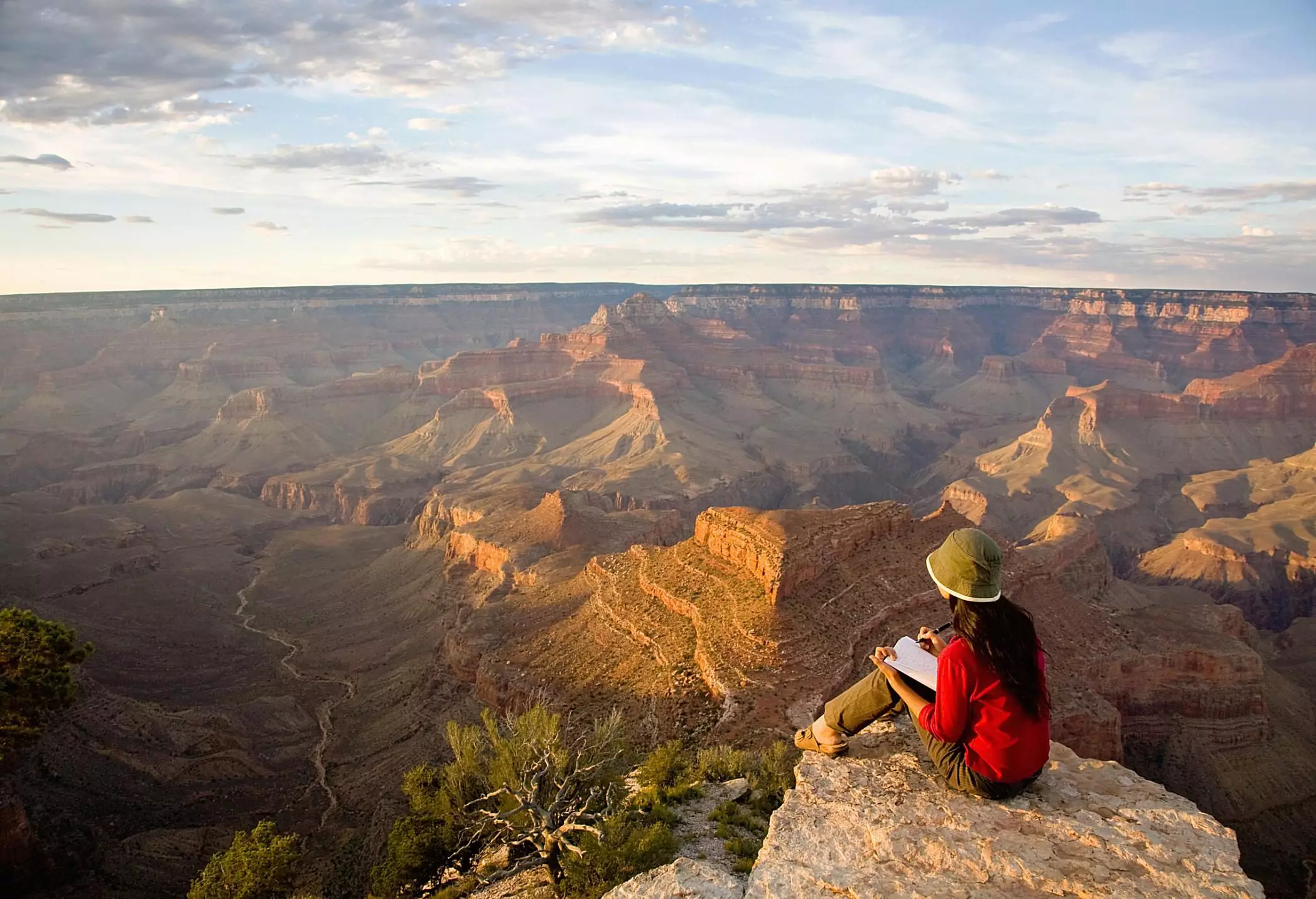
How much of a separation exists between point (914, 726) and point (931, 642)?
1.67 metres

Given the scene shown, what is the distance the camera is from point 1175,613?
48.5 metres

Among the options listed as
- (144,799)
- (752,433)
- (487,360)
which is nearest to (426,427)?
(487,360)

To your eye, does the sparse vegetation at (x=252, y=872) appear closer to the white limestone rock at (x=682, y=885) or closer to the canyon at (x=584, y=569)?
the canyon at (x=584, y=569)

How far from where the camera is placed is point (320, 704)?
48.5m

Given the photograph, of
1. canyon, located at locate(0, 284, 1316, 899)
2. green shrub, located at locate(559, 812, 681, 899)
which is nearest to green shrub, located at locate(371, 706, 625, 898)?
green shrub, located at locate(559, 812, 681, 899)

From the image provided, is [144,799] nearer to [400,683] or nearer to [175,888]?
[175,888]

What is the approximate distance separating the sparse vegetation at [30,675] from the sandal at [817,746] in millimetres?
24545

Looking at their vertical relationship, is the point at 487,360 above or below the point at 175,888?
above

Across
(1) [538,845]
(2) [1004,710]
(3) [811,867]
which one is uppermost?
(2) [1004,710]

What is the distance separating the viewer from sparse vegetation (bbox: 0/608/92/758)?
25250 millimetres

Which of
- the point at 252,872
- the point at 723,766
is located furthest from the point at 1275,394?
the point at 252,872

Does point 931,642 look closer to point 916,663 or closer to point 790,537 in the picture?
point 916,663

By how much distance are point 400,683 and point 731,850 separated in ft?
125

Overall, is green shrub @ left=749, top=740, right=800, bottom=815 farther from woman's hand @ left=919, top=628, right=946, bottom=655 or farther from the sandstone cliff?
woman's hand @ left=919, top=628, right=946, bottom=655
